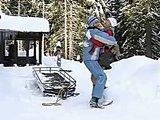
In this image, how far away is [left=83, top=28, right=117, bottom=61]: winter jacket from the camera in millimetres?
8641

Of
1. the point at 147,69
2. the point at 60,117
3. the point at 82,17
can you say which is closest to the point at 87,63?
Result: the point at 60,117

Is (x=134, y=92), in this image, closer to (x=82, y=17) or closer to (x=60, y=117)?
(x=60, y=117)

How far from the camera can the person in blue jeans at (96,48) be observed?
862 cm

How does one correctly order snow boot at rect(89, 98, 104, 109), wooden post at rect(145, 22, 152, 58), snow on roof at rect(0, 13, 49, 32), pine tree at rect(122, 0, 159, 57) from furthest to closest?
wooden post at rect(145, 22, 152, 58), pine tree at rect(122, 0, 159, 57), snow on roof at rect(0, 13, 49, 32), snow boot at rect(89, 98, 104, 109)

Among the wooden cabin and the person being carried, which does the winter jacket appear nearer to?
the person being carried

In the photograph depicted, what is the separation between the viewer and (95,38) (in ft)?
28.4

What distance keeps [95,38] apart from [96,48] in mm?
199

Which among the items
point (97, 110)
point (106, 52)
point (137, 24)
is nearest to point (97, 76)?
point (106, 52)

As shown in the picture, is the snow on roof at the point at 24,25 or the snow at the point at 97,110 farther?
the snow on roof at the point at 24,25

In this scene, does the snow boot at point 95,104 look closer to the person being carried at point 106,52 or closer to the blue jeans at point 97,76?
the blue jeans at point 97,76

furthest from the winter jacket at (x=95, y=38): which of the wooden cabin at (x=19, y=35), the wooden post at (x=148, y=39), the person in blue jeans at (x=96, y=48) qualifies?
the wooden post at (x=148, y=39)

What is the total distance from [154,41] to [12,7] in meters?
22.4

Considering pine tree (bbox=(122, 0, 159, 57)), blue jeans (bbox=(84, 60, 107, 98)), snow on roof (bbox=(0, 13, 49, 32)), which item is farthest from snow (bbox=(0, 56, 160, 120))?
pine tree (bbox=(122, 0, 159, 57))

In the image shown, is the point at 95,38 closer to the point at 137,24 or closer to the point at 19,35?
the point at 19,35
